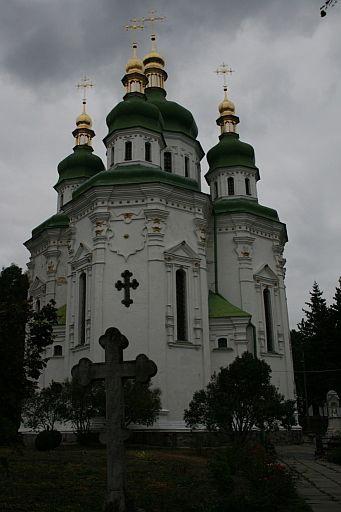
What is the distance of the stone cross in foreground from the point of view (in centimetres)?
707

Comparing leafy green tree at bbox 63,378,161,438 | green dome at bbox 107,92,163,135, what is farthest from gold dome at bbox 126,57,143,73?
leafy green tree at bbox 63,378,161,438

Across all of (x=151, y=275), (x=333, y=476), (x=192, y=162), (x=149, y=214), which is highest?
(x=192, y=162)

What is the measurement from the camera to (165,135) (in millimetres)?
29531

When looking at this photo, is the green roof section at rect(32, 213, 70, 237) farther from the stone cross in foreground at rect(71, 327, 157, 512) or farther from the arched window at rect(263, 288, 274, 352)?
the stone cross in foreground at rect(71, 327, 157, 512)

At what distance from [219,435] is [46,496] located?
994cm

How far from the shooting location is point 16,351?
8.13 metres

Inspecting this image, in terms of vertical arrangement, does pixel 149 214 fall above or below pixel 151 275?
above

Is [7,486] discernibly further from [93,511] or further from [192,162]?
[192,162]

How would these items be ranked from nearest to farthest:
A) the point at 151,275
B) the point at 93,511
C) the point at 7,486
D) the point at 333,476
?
the point at 93,511, the point at 7,486, the point at 333,476, the point at 151,275

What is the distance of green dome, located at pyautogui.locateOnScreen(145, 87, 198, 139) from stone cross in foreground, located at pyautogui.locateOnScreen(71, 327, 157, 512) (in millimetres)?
23244

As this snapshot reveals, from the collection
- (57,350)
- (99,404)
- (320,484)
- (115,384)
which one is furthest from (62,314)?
(115,384)

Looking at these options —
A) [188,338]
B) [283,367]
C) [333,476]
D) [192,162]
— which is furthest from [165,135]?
[333,476]

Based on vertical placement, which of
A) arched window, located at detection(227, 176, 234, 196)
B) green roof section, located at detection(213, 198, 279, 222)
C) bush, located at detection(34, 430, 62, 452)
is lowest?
bush, located at detection(34, 430, 62, 452)

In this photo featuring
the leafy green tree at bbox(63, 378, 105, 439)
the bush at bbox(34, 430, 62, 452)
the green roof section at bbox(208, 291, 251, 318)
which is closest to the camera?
the bush at bbox(34, 430, 62, 452)
